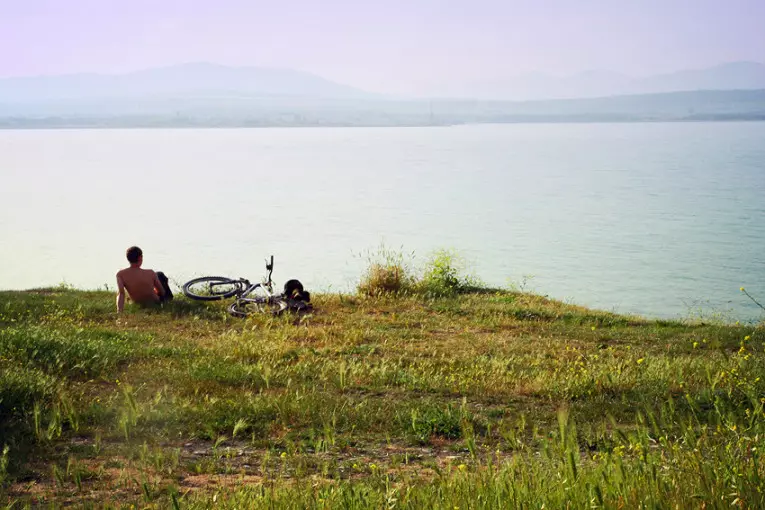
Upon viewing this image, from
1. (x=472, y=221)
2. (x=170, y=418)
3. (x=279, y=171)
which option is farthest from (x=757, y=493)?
(x=279, y=171)

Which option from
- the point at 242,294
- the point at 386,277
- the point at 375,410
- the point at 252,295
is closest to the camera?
the point at 375,410

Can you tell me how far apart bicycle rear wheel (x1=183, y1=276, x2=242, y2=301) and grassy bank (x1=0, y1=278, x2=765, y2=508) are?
1.25 meters

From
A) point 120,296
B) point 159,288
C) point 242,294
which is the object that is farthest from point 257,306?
point 120,296

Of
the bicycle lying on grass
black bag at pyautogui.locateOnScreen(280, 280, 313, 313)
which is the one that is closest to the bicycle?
the bicycle lying on grass

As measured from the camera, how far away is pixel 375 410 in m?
9.52

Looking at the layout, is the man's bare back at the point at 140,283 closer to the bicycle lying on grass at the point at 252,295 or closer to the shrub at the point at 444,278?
the bicycle lying on grass at the point at 252,295

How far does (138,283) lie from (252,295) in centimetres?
244

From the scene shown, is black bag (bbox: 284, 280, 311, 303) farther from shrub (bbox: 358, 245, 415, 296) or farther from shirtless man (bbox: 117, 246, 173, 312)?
shirtless man (bbox: 117, 246, 173, 312)

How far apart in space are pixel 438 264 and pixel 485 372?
10.9 m

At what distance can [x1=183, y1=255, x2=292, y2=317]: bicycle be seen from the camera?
17.7 meters

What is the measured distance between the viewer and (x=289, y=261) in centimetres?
5844

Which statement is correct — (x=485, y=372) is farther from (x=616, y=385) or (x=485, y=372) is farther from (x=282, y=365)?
(x=282, y=365)

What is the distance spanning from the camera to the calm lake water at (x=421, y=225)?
167ft

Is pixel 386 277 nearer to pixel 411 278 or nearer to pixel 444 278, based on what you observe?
pixel 411 278
